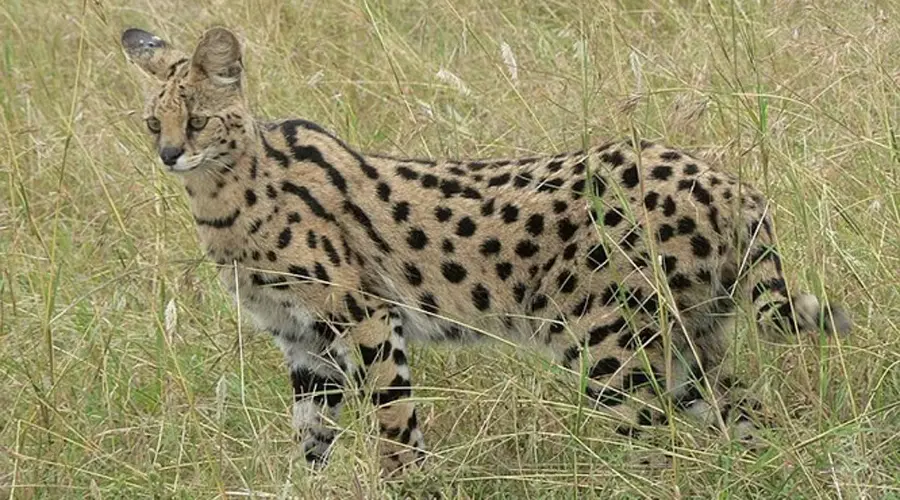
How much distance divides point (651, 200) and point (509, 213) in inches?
20.3

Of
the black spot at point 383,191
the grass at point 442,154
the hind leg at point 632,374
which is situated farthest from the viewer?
the black spot at point 383,191

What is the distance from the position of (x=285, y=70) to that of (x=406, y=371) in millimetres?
2324

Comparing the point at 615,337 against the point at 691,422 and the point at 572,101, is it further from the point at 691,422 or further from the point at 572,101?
the point at 572,101

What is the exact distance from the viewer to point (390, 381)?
5.22 meters

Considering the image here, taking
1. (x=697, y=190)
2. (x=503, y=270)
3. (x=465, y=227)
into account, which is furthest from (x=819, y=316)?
(x=465, y=227)

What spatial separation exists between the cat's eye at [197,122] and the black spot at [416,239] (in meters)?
0.69

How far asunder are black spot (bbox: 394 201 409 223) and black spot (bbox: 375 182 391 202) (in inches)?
1.4

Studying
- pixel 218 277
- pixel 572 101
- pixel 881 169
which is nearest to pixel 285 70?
pixel 572 101

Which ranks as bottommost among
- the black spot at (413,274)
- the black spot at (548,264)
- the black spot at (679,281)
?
the black spot at (413,274)

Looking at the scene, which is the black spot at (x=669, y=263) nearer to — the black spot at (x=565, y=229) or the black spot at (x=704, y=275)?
the black spot at (x=704, y=275)

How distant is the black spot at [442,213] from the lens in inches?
212

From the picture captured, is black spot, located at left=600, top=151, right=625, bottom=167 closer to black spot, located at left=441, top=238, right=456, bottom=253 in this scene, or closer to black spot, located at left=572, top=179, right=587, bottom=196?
black spot, located at left=572, top=179, right=587, bottom=196

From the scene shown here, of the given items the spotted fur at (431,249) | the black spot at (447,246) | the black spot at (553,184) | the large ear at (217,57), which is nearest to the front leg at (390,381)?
the spotted fur at (431,249)

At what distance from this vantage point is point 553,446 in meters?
4.87
